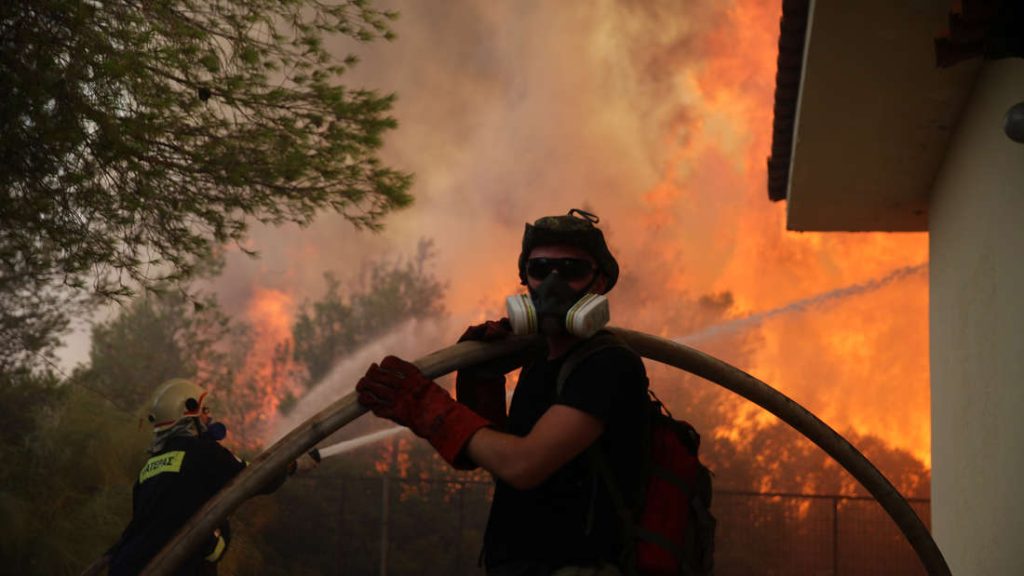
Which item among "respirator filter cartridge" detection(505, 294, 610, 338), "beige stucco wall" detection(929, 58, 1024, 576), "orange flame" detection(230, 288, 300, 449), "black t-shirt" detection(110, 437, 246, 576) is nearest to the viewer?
"respirator filter cartridge" detection(505, 294, 610, 338)

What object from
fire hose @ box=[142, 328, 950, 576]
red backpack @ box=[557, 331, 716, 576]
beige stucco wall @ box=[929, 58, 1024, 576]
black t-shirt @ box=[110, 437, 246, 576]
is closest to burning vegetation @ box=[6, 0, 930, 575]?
black t-shirt @ box=[110, 437, 246, 576]

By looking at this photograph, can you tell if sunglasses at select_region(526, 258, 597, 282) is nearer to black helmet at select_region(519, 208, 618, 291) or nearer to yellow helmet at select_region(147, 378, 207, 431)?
black helmet at select_region(519, 208, 618, 291)

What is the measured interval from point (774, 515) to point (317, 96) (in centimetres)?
1490

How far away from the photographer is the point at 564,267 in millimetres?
3201

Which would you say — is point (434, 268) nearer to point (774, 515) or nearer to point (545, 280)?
point (774, 515)

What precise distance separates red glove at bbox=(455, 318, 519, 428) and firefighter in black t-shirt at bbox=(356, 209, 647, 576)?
260 millimetres

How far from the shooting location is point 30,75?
7.23 m

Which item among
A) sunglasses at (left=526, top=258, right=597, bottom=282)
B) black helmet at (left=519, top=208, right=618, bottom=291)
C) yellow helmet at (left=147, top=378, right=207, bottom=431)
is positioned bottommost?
sunglasses at (left=526, top=258, right=597, bottom=282)

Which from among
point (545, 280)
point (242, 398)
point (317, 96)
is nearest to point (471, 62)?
point (242, 398)

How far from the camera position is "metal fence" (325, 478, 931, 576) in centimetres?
1795

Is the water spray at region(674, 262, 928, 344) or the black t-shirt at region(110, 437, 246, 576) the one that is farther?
the water spray at region(674, 262, 928, 344)

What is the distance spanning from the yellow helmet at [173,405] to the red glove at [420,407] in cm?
346

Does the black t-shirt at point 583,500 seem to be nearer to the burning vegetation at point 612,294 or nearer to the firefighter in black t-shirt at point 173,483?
the firefighter in black t-shirt at point 173,483

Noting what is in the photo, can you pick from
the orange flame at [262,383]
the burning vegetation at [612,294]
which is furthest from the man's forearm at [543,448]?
the orange flame at [262,383]
